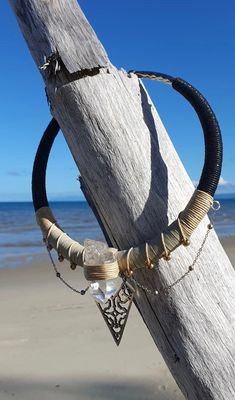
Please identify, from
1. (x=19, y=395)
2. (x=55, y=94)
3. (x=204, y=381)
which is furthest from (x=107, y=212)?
(x=19, y=395)

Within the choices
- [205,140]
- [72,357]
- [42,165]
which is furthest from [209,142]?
[72,357]

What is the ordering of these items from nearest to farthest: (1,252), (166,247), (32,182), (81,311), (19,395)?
(166,247) < (32,182) < (19,395) < (81,311) < (1,252)

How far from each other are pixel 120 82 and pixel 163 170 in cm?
28

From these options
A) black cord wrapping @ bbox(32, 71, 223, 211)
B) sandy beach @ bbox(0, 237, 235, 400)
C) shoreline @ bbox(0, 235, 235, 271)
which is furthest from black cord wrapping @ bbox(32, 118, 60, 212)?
shoreline @ bbox(0, 235, 235, 271)

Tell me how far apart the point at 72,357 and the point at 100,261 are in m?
4.02

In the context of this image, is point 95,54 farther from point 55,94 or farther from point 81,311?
point 81,311

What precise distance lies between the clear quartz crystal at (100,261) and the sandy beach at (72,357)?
3.06 metres

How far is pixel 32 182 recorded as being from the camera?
1645mm

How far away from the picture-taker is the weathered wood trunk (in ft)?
4.26

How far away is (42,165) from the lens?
1675 millimetres

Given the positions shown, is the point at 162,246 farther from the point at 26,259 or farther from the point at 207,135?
the point at 26,259

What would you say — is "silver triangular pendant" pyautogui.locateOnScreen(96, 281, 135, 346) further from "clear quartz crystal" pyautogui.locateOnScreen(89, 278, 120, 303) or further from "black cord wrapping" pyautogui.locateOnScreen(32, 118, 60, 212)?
"black cord wrapping" pyautogui.locateOnScreen(32, 118, 60, 212)

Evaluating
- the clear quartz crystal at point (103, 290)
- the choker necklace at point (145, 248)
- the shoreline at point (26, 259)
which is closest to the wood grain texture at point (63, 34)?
the choker necklace at point (145, 248)

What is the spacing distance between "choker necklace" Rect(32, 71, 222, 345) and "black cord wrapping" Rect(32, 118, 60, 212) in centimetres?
16
